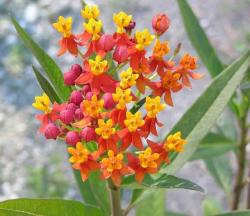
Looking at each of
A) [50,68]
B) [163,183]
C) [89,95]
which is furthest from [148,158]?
[50,68]

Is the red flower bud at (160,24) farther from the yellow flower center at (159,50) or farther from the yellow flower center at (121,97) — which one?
the yellow flower center at (121,97)

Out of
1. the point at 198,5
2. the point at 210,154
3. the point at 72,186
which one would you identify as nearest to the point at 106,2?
the point at 198,5

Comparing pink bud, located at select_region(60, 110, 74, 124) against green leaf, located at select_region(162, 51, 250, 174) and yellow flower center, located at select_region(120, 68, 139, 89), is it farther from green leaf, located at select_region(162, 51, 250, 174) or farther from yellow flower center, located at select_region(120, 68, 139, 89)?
green leaf, located at select_region(162, 51, 250, 174)

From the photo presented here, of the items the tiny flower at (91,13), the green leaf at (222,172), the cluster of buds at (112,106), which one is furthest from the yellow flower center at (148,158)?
the green leaf at (222,172)

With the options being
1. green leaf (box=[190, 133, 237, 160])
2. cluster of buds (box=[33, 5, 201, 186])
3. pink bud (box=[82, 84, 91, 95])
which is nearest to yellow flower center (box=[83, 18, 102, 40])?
cluster of buds (box=[33, 5, 201, 186])

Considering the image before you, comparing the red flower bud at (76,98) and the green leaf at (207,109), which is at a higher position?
the red flower bud at (76,98)

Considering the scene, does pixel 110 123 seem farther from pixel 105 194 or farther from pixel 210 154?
pixel 210 154

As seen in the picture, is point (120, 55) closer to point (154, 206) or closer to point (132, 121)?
point (132, 121)
